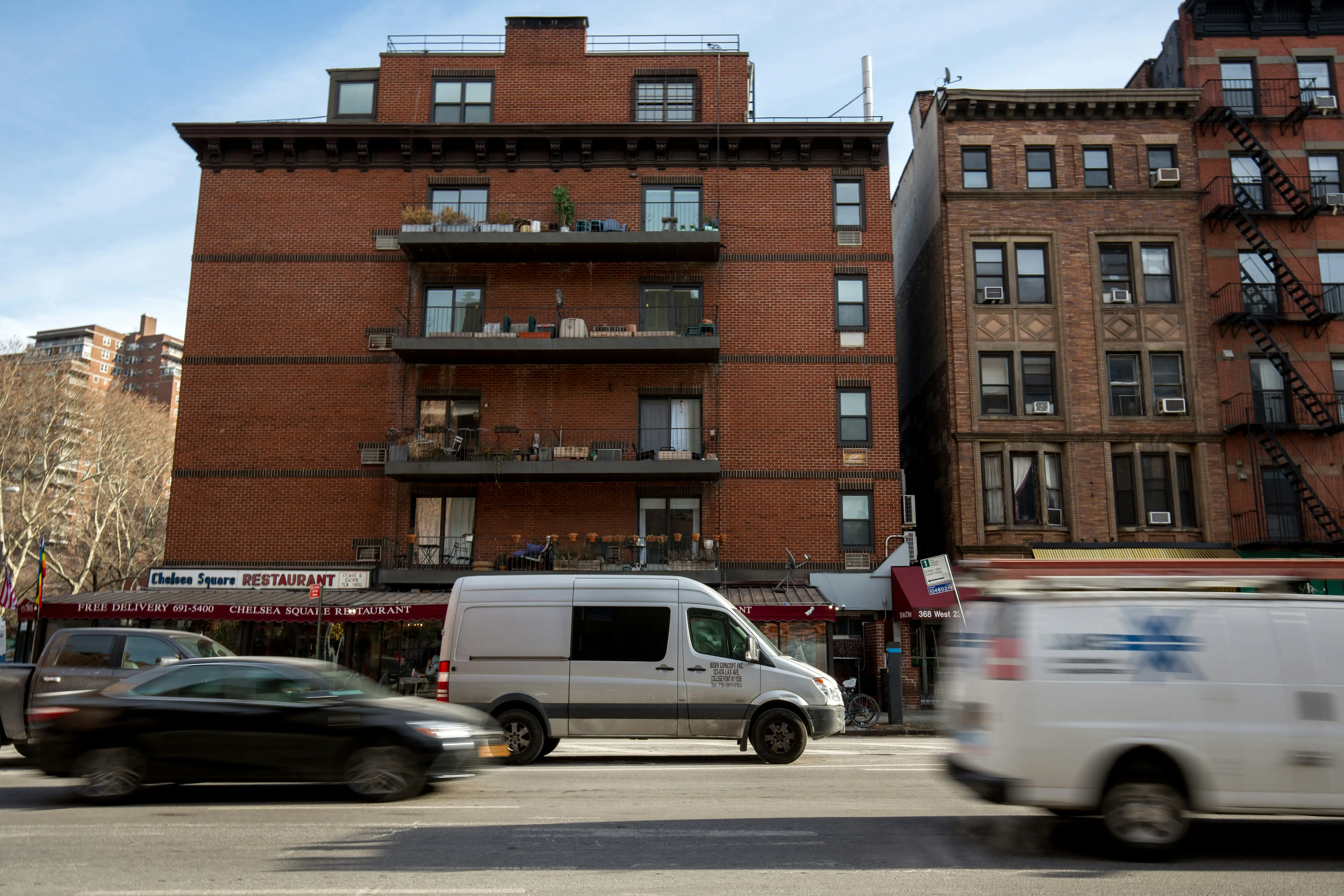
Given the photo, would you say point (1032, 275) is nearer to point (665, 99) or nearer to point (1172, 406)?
point (1172, 406)

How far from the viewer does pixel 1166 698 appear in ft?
23.7

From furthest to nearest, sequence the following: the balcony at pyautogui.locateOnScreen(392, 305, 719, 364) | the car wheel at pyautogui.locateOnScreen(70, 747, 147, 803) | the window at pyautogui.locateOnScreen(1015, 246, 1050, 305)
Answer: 1. the window at pyautogui.locateOnScreen(1015, 246, 1050, 305)
2. the balcony at pyautogui.locateOnScreen(392, 305, 719, 364)
3. the car wheel at pyautogui.locateOnScreen(70, 747, 147, 803)

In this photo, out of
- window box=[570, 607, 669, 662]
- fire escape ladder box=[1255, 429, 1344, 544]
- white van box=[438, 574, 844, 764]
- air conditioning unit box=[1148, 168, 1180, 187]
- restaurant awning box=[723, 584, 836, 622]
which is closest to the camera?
white van box=[438, 574, 844, 764]

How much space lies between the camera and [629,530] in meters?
25.7

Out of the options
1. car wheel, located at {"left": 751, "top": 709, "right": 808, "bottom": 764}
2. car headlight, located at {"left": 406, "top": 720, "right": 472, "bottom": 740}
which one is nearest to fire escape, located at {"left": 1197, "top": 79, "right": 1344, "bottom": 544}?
car wheel, located at {"left": 751, "top": 709, "right": 808, "bottom": 764}

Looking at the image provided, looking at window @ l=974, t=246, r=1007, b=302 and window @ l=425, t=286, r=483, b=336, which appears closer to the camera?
window @ l=425, t=286, r=483, b=336

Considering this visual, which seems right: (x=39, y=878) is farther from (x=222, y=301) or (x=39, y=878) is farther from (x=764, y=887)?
(x=222, y=301)

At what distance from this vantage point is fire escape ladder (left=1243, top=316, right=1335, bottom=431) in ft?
84.2

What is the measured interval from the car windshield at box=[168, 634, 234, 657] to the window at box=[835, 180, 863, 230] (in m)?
19.5

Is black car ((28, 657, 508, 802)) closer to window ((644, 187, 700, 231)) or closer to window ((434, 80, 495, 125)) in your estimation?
window ((644, 187, 700, 231))

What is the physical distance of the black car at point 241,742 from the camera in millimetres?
9469

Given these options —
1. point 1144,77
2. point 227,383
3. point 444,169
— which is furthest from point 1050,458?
point 227,383

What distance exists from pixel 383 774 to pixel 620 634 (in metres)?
4.73

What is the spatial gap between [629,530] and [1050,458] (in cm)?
1139
